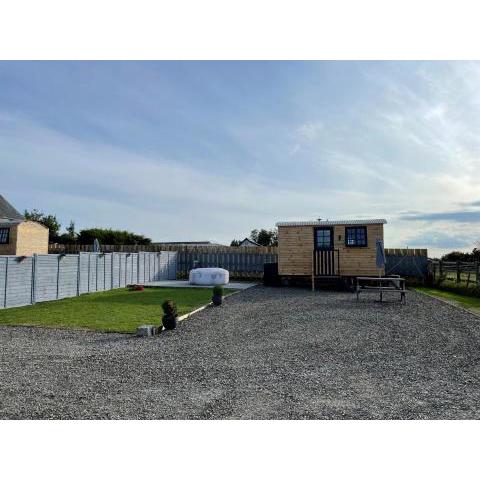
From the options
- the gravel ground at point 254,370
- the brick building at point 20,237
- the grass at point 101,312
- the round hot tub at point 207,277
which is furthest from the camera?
the brick building at point 20,237

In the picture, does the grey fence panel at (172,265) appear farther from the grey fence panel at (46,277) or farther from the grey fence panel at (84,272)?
the grey fence panel at (46,277)

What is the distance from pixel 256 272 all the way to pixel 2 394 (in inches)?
782

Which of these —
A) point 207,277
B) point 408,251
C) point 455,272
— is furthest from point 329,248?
point 207,277

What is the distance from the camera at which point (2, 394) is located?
4.26 m

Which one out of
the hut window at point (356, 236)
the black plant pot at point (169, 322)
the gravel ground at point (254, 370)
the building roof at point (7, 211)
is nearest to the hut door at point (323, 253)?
the hut window at point (356, 236)

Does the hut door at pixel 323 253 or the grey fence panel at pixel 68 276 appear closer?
the grey fence panel at pixel 68 276

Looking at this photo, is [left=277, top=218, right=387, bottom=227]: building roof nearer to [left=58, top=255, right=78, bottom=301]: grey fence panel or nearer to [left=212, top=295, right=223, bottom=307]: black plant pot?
[left=212, top=295, right=223, bottom=307]: black plant pot

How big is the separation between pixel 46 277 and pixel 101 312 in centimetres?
423

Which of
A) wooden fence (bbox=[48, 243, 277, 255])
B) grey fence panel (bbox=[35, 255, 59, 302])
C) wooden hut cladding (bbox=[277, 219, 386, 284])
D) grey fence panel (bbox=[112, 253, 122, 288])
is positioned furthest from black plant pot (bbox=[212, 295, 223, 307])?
wooden fence (bbox=[48, 243, 277, 255])

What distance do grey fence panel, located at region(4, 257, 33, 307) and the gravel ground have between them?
4.20 m

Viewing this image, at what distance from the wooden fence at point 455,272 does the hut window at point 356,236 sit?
4.51 metres

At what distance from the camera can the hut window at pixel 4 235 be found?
25.1 m

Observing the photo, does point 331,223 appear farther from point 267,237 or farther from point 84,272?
point 267,237

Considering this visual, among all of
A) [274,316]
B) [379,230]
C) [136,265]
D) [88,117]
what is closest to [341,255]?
[379,230]
